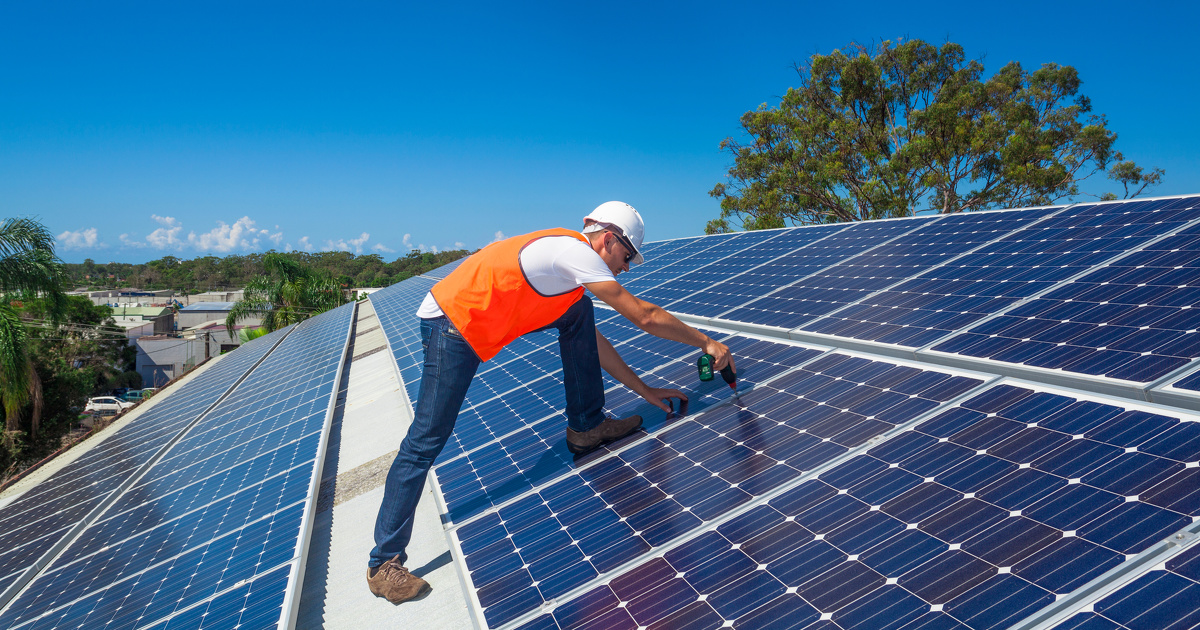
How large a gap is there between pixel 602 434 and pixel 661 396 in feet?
1.90

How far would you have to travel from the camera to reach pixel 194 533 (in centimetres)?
646

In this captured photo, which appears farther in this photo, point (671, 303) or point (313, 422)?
point (671, 303)

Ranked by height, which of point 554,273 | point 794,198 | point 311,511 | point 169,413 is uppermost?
point 794,198

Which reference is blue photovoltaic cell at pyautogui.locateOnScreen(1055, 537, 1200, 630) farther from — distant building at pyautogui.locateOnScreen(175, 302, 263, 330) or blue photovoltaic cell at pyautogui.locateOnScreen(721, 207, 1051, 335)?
Result: distant building at pyautogui.locateOnScreen(175, 302, 263, 330)

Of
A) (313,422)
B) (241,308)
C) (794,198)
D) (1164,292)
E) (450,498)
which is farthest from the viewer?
(241,308)

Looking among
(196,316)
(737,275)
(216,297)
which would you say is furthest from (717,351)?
(216,297)

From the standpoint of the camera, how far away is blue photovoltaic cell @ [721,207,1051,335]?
23.1 ft

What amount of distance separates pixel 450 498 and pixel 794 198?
1581 inches

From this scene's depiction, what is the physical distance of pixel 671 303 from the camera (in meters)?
9.80

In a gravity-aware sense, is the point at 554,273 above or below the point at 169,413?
above

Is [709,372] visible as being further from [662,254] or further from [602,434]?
A: [662,254]

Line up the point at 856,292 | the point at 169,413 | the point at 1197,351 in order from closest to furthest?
the point at 1197,351 < the point at 856,292 < the point at 169,413

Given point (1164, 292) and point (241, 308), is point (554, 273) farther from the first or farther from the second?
point (241, 308)

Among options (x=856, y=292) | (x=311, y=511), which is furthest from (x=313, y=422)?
(x=856, y=292)
